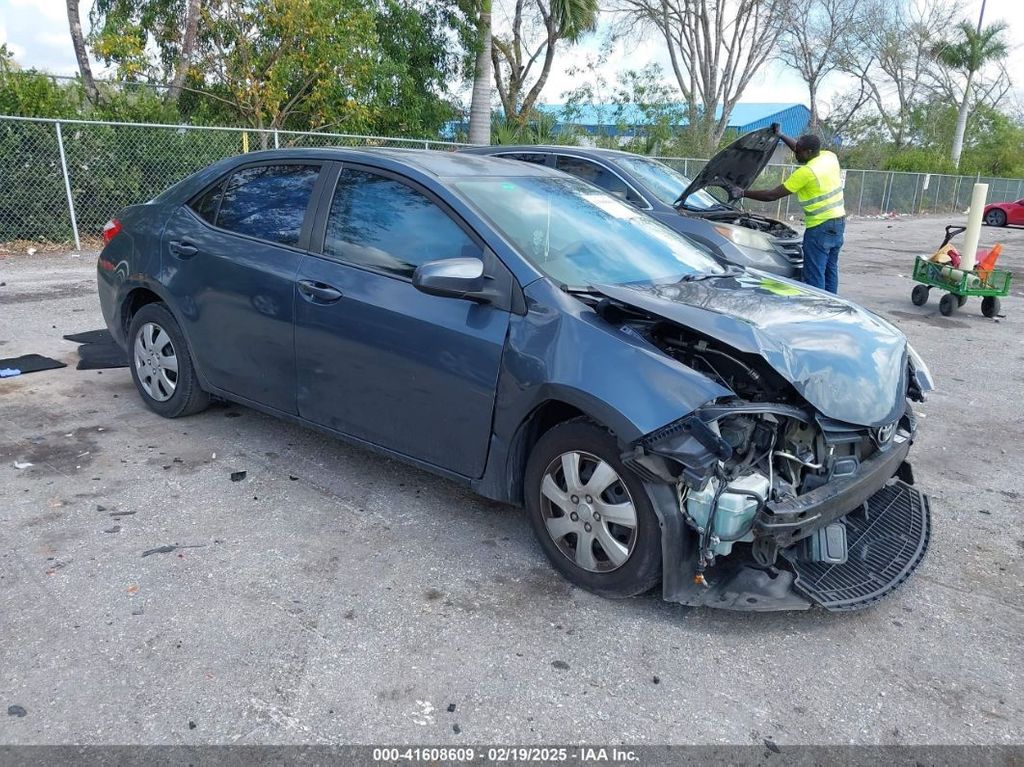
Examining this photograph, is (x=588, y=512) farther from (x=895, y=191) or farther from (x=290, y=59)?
(x=895, y=191)

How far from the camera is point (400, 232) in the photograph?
12.9 ft

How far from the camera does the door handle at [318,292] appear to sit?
397 cm

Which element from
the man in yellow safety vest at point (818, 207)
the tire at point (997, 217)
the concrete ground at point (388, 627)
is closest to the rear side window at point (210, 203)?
the concrete ground at point (388, 627)

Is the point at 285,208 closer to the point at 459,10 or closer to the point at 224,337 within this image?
the point at 224,337

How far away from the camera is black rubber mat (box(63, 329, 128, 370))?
6246 mm

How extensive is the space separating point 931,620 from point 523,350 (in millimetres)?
1983

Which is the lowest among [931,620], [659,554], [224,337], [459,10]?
[931,620]


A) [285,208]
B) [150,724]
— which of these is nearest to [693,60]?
[285,208]

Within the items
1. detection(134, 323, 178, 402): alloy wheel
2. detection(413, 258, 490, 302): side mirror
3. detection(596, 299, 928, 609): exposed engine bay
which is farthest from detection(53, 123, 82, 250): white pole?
detection(596, 299, 928, 609): exposed engine bay

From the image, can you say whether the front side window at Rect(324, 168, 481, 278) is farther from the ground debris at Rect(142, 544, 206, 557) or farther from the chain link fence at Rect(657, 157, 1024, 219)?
the chain link fence at Rect(657, 157, 1024, 219)

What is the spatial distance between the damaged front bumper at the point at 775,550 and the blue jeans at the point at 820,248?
550 centimetres

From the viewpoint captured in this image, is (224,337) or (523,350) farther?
(224,337)

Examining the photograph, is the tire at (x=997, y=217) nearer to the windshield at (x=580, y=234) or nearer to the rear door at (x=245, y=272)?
the windshield at (x=580, y=234)

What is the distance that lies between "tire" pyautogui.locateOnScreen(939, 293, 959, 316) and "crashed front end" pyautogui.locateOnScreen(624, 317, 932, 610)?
7525mm
